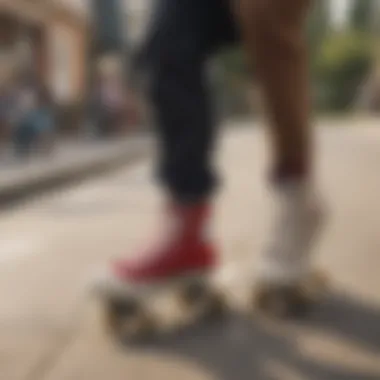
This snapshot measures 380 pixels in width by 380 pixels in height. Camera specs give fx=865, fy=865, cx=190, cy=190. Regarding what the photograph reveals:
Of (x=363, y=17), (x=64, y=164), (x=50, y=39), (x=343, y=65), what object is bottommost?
(x=343, y=65)

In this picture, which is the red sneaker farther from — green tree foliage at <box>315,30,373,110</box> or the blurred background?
green tree foliage at <box>315,30,373,110</box>

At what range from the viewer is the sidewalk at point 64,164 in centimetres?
243

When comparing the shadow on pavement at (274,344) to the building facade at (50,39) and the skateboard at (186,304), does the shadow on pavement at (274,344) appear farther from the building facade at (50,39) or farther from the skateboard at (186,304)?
the building facade at (50,39)

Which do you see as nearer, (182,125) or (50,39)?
(182,125)

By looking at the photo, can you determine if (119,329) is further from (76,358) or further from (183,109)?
(183,109)

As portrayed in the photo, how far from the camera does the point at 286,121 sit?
969 millimetres

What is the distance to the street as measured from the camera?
79 cm

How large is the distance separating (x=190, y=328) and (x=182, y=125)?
22cm

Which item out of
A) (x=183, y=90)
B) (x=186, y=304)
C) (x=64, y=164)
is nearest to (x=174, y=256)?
(x=186, y=304)

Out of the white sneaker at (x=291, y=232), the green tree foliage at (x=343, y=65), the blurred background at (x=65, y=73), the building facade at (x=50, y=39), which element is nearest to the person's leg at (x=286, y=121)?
the white sneaker at (x=291, y=232)

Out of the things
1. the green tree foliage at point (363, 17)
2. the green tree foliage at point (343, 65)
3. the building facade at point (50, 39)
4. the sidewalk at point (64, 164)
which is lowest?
the green tree foliage at point (343, 65)

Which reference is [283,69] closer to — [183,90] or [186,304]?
[183,90]

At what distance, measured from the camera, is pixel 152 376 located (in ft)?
2.55

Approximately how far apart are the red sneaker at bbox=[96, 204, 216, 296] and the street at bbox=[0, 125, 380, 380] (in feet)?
0.21
